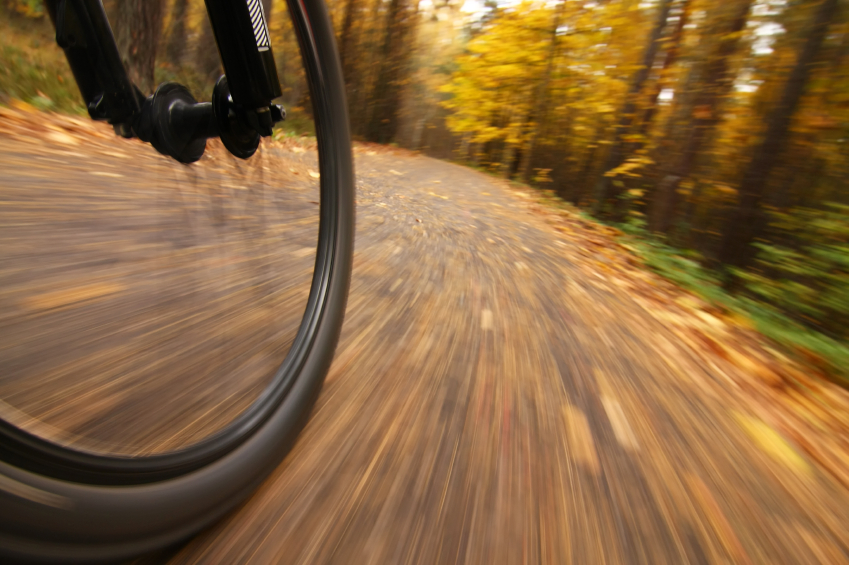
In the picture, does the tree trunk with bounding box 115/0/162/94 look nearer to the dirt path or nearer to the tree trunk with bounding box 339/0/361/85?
the dirt path

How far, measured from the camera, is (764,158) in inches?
175

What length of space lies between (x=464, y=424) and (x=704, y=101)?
7111mm

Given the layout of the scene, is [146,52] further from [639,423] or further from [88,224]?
[639,423]

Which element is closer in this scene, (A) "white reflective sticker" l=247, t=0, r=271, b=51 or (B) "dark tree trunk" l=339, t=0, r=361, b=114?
(A) "white reflective sticker" l=247, t=0, r=271, b=51

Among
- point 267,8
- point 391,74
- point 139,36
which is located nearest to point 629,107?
point 267,8

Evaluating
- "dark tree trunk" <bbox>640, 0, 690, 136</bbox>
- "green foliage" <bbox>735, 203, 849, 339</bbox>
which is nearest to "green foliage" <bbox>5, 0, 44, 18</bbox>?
"green foliage" <bbox>735, 203, 849, 339</bbox>

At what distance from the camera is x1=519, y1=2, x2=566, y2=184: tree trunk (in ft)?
37.0

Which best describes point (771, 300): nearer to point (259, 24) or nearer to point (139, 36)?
point (259, 24)

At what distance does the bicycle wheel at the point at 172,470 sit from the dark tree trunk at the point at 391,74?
15.1 meters

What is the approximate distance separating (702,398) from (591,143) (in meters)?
10.7

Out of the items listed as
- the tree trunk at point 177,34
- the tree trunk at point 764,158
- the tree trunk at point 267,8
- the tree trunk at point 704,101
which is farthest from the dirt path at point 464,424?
the tree trunk at point 704,101

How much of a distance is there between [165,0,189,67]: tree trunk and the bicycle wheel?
25 centimetres

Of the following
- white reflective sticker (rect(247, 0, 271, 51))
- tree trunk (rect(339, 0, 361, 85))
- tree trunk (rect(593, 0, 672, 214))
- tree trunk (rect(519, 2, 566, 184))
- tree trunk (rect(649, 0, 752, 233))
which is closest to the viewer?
white reflective sticker (rect(247, 0, 271, 51))

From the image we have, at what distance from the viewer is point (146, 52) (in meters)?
0.89
